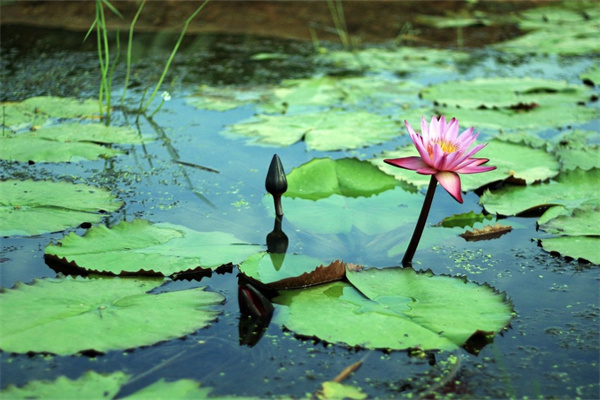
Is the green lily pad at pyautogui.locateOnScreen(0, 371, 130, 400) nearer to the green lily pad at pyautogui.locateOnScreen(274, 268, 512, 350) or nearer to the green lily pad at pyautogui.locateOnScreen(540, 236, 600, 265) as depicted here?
the green lily pad at pyautogui.locateOnScreen(274, 268, 512, 350)

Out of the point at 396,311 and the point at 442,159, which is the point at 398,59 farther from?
the point at 396,311

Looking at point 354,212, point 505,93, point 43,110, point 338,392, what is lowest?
point 338,392

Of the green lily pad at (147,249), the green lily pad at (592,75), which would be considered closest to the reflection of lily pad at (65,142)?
the green lily pad at (147,249)

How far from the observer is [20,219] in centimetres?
179

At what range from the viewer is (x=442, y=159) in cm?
145

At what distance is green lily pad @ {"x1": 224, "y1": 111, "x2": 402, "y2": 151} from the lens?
248 cm

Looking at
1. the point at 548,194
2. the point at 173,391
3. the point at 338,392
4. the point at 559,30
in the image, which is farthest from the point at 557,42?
the point at 173,391

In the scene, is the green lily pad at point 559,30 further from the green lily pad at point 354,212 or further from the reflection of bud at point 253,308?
the reflection of bud at point 253,308

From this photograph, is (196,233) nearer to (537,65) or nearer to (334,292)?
(334,292)

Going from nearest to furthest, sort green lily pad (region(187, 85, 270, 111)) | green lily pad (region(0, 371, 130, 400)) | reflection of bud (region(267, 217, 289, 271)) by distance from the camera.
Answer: green lily pad (region(0, 371, 130, 400))
reflection of bud (region(267, 217, 289, 271))
green lily pad (region(187, 85, 270, 111))

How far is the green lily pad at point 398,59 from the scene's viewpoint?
3754 mm

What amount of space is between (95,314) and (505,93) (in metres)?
2.34

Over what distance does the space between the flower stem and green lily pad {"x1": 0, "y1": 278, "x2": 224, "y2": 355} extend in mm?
477

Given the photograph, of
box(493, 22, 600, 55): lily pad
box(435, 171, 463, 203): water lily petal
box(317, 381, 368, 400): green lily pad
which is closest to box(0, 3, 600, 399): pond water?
box(317, 381, 368, 400): green lily pad
